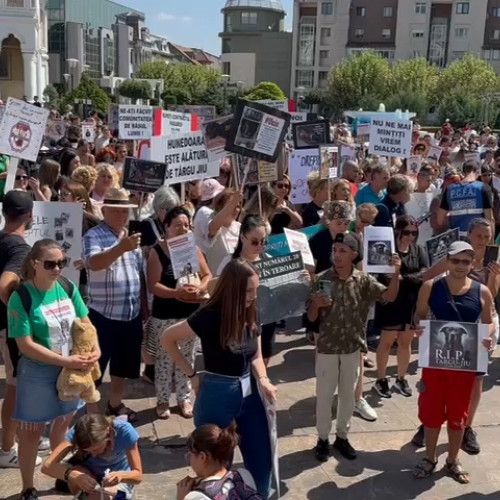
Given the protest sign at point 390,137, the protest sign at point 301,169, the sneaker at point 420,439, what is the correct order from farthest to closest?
1. the protest sign at point 390,137
2. the protest sign at point 301,169
3. the sneaker at point 420,439

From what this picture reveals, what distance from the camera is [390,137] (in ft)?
32.3

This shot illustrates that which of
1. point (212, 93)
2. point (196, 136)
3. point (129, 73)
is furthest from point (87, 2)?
point (196, 136)

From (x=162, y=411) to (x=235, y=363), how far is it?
1.91 m

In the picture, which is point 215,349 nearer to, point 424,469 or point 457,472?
point 424,469

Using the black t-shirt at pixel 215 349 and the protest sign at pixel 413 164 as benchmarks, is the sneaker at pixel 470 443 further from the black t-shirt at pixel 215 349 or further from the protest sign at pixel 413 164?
the protest sign at pixel 413 164

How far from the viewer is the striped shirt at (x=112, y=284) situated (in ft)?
16.0

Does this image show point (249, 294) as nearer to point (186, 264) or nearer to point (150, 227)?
point (186, 264)

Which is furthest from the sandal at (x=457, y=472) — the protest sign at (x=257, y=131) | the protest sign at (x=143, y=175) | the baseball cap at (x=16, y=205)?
the protest sign at (x=143, y=175)

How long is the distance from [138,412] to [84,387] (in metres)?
1.68

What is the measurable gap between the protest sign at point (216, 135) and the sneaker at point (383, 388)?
2901 mm

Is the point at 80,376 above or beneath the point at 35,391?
above

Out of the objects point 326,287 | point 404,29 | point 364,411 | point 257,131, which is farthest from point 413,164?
point 404,29

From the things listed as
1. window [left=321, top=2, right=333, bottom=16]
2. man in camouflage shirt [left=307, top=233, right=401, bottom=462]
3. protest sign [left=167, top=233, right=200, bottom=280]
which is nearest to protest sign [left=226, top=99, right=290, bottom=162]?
protest sign [left=167, top=233, right=200, bottom=280]

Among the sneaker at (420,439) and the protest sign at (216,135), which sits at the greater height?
the protest sign at (216,135)
